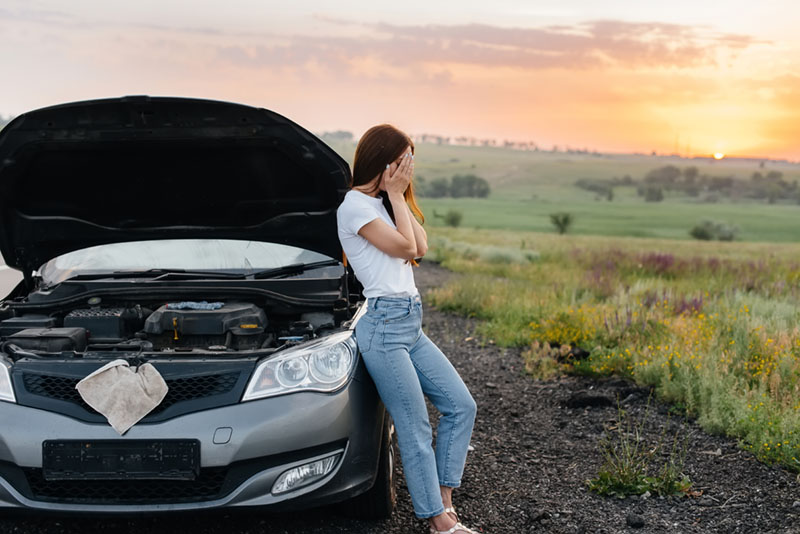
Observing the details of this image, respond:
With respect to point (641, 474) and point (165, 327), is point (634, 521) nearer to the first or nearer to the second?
point (641, 474)

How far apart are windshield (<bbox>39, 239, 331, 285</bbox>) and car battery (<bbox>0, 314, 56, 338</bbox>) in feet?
1.66

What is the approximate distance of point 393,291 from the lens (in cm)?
387

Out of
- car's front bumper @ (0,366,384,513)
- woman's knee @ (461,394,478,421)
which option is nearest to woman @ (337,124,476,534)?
woman's knee @ (461,394,478,421)

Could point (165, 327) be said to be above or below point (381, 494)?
above

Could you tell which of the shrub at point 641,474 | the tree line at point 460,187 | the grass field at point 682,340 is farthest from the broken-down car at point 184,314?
the tree line at point 460,187

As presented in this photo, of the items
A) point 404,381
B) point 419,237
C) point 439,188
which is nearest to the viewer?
point 404,381

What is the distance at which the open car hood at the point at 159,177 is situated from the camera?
4457mm

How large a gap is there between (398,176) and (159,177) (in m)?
1.93

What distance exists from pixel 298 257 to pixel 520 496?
1.98 meters

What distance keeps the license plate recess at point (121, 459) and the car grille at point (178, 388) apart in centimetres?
20

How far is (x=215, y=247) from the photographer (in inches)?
204

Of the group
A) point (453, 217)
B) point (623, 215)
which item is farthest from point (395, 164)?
point (623, 215)

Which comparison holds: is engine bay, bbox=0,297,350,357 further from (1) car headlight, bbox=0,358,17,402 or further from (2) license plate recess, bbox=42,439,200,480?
(2) license plate recess, bbox=42,439,200,480

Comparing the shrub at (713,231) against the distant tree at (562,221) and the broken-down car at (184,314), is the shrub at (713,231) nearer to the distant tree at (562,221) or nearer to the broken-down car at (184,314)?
the distant tree at (562,221)
